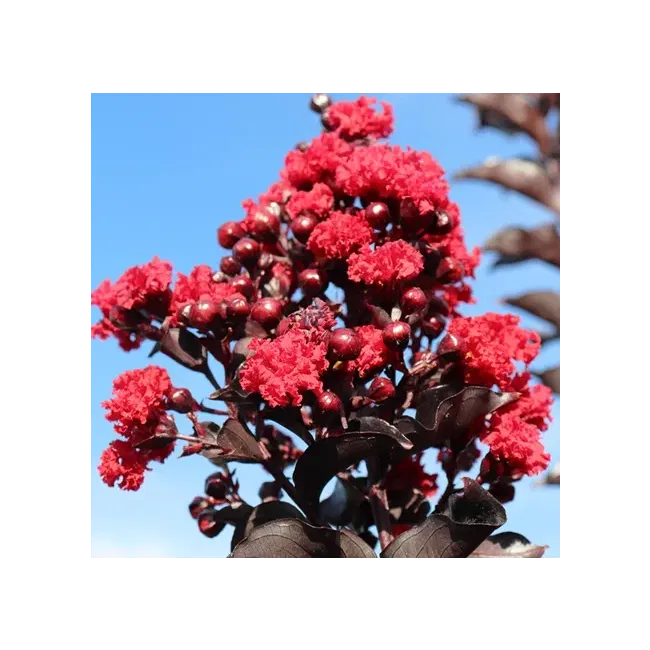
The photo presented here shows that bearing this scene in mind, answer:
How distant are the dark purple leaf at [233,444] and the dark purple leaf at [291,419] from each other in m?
0.08

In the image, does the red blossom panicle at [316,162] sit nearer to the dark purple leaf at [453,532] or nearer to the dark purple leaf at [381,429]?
the dark purple leaf at [381,429]

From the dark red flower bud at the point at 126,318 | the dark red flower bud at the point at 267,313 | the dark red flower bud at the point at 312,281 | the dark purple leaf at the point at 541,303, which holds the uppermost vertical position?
the dark purple leaf at the point at 541,303

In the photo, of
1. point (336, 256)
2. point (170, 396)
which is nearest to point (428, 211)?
point (336, 256)

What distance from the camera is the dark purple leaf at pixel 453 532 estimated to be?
1835 millimetres

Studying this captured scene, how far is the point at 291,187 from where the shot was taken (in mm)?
2551

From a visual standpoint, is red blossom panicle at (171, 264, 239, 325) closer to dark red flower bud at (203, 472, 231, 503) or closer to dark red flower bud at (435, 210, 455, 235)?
dark red flower bud at (203, 472, 231, 503)

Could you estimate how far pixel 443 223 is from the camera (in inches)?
91.7

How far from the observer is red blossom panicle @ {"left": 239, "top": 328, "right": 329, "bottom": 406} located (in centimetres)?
190

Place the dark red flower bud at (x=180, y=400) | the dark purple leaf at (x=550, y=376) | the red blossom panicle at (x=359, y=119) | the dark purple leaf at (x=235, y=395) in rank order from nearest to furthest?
the dark purple leaf at (x=235, y=395)
the dark red flower bud at (x=180, y=400)
the red blossom panicle at (x=359, y=119)
the dark purple leaf at (x=550, y=376)

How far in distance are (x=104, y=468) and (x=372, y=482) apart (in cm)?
76

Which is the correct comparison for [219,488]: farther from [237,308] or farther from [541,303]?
[541,303]

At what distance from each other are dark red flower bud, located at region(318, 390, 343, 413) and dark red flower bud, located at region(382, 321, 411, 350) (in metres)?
0.22

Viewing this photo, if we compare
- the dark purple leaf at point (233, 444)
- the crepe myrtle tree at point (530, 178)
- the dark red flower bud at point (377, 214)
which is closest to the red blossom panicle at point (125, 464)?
the dark purple leaf at point (233, 444)

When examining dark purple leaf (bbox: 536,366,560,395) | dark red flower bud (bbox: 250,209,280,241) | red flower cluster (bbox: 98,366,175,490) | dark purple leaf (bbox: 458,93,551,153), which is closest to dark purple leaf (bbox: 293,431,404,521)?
red flower cluster (bbox: 98,366,175,490)
